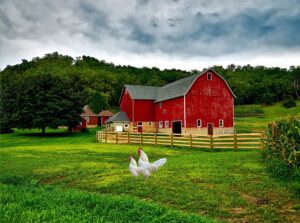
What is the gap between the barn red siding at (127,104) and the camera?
44.5 m

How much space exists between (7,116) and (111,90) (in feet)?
151

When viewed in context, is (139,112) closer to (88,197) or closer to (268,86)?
(88,197)

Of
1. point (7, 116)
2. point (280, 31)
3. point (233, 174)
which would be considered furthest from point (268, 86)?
point (233, 174)

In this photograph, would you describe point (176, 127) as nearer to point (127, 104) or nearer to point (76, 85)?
point (127, 104)

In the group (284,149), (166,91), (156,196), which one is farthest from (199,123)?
(156,196)

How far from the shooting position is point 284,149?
10.5 metres

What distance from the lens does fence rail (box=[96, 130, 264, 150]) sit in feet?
62.4

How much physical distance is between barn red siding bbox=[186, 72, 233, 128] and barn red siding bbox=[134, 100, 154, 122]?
362 inches

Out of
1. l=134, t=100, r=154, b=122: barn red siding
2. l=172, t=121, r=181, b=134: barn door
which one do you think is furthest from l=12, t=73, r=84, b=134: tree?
l=172, t=121, r=181, b=134: barn door

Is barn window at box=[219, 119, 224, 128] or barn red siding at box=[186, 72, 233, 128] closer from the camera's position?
barn red siding at box=[186, 72, 233, 128]

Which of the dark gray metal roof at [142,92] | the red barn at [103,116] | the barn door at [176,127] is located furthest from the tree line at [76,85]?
the barn door at [176,127]

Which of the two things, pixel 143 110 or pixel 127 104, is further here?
pixel 127 104

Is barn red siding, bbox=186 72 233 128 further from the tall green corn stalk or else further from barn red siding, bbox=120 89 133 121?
the tall green corn stalk

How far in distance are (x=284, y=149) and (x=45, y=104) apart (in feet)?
117
